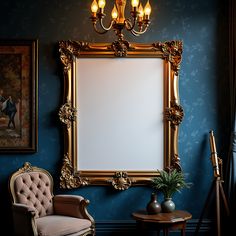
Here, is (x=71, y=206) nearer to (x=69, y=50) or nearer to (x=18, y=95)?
(x=18, y=95)

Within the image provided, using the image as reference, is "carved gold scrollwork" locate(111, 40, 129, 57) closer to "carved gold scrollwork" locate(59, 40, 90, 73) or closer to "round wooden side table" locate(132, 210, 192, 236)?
"carved gold scrollwork" locate(59, 40, 90, 73)

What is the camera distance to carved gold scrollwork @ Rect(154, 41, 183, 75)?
5.18m

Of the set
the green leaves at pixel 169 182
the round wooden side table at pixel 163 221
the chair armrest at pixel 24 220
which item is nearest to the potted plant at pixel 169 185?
the green leaves at pixel 169 182

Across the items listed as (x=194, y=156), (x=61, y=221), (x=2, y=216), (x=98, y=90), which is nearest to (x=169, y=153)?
(x=194, y=156)

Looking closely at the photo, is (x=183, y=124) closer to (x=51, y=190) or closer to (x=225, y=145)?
(x=225, y=145)

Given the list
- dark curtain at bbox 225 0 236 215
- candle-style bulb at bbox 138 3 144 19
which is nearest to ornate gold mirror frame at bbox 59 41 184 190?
dark curtain at bbox 225 0 236 215

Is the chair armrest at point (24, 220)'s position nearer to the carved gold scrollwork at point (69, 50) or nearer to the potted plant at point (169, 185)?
the potted plant at point (169, 185)

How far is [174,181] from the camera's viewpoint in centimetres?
486

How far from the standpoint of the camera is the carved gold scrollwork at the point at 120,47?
16.9 ft

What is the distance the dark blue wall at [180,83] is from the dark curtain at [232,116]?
0.09m

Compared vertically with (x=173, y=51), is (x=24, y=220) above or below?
below

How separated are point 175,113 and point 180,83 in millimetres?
364

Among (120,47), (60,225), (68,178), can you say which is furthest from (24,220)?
(120,47)

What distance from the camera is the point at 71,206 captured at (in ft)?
15.8
